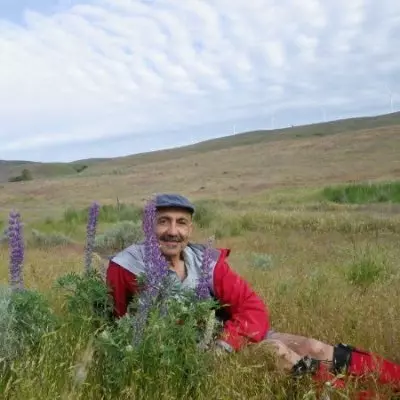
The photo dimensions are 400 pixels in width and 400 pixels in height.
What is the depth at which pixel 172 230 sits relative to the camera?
3.90 m

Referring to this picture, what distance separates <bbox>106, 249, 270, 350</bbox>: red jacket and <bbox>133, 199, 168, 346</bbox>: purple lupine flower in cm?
61

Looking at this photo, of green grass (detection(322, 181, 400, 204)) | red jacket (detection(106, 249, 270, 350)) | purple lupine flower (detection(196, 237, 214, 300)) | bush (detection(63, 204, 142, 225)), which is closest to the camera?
purple lupine flower (detection(196, 237, 214, 300))

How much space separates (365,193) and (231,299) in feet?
67.8

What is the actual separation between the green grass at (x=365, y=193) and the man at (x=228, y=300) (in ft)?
60.7

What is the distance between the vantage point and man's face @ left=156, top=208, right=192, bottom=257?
153 inches

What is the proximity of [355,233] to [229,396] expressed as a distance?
11326 mm

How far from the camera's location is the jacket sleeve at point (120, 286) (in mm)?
3713

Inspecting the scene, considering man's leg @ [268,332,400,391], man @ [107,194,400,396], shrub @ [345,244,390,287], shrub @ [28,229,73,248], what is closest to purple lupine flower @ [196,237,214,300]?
man @ [107,194,400,396]

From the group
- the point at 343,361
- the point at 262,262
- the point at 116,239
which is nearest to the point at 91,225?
the point at 343,361

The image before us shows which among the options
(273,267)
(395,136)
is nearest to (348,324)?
(273,267)

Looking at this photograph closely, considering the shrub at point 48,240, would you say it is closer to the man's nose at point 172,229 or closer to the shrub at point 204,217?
the shrub at point 204,217

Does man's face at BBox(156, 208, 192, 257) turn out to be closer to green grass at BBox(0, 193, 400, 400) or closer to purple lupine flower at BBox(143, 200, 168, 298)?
green grass at BBox(0, 193, 400, 400)

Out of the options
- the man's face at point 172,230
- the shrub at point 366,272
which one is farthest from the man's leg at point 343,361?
the shrub at point 366,272

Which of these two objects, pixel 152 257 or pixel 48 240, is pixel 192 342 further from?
pixel 48 240
